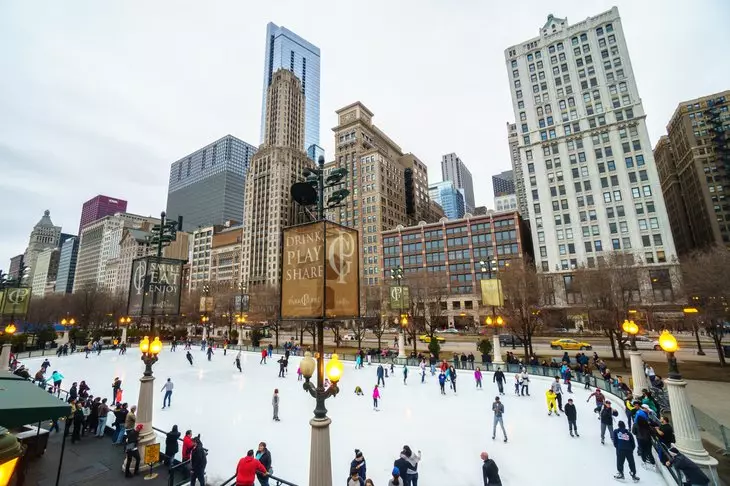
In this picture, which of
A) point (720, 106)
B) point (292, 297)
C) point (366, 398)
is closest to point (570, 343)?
point (366, 398)

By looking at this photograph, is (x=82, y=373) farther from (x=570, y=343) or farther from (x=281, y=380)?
(x=570, y=343)

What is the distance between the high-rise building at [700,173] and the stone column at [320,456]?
335ft

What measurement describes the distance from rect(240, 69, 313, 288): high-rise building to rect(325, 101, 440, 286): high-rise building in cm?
2002

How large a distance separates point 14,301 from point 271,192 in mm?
109626

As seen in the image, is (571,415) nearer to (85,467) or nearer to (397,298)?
(397,298)

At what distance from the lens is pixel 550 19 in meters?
80.6

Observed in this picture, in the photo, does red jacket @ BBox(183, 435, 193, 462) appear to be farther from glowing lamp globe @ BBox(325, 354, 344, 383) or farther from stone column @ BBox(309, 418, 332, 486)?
glowing lamp globe @ BBox(325, 354, 344, 383)

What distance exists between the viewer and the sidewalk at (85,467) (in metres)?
10.5

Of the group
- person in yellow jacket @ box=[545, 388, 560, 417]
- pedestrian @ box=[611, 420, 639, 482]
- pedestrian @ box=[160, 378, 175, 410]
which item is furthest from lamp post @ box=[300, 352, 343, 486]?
pedestrian @ box=[160, 378, 175, 410]

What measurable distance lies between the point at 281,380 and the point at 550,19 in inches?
3906

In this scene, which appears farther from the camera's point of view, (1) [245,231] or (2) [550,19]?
(1) [245,231]

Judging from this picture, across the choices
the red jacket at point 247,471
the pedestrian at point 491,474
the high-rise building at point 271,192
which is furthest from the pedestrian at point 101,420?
the high-rise building at point 271,192

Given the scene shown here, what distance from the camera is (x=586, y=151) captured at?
70000 millimetres

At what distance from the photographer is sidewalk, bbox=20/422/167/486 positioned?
10508 millimetres
